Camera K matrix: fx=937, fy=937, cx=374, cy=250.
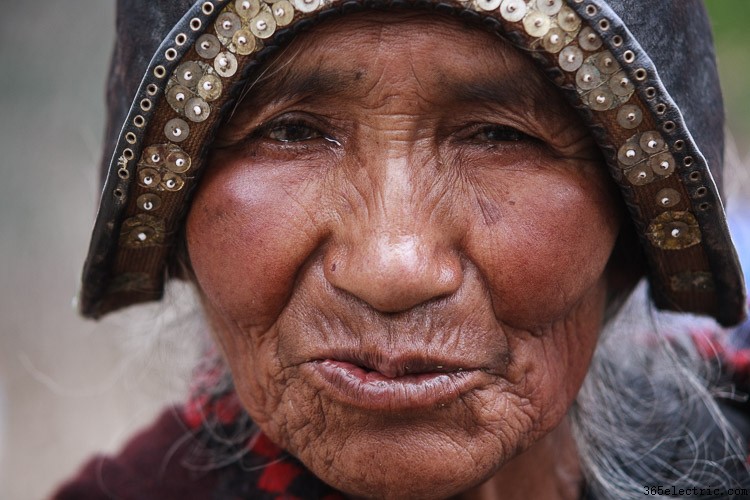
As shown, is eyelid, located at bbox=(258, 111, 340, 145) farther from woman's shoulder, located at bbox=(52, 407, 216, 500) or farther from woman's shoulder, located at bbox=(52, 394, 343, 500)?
woman's shoulder, located at bbox=(52, 407, 216, 500)

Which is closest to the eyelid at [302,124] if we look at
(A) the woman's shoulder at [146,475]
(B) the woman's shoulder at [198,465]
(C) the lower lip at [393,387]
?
(C) the lower lip at [393,387]

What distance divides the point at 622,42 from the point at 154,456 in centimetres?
163

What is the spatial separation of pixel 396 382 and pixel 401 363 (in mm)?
42

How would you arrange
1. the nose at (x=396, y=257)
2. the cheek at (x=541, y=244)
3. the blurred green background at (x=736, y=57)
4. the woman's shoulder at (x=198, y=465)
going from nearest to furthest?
the nose at (x=396, y=257)
the cheek at (x=541, y=244)
the woman's shoulder at (x=198, y=465)
the blurred green background at (x=736, y=57)

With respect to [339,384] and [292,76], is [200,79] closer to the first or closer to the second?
[292,76]

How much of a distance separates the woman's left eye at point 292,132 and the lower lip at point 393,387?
1.44 feet

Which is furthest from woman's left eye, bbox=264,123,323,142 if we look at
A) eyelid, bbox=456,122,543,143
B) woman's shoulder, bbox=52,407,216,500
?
woman's shoulder, bbox=52,407,216,500

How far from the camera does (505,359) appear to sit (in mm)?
1842

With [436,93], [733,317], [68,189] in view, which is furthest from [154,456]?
[68,189]

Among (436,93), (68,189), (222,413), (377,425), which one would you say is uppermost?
(436,93)

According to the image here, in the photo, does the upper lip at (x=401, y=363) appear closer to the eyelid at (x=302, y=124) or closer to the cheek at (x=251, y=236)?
the cheek at (x=251, y=236)

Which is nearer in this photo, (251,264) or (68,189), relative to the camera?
(251,264)

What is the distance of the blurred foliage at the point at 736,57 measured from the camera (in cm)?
815

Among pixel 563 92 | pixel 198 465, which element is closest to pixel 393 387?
pixel 563 92
